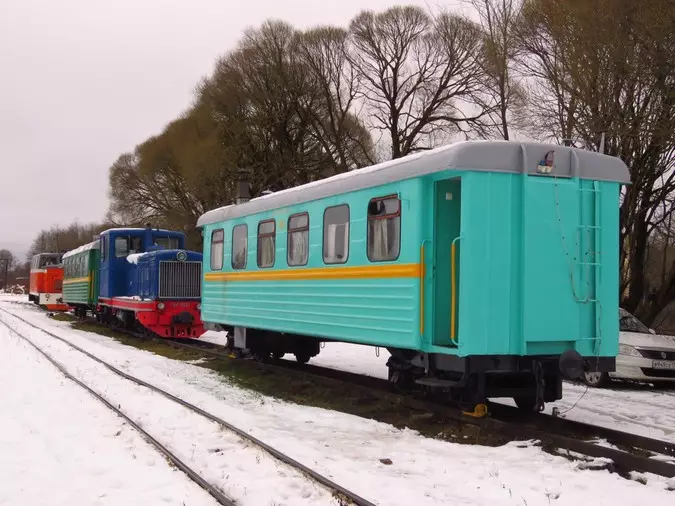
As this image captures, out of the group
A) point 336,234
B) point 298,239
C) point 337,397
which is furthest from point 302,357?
point 336,234

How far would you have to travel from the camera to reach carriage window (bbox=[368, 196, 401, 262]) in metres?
8.20

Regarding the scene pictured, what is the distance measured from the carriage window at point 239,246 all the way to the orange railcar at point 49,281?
24010 mm

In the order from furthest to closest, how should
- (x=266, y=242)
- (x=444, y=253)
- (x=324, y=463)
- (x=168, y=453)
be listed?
(x=266, y=242), (x=444, y=253), (x=168, y=453), (x=324, y=463)

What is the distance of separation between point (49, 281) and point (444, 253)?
3245cm

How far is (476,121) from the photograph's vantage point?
2348cm

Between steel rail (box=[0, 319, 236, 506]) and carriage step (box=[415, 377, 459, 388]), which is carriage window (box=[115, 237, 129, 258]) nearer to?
steel rail (box=[0, 319, 236, 506])

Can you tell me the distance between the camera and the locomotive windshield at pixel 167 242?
21438 mm

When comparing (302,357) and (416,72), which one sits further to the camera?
(416,72)

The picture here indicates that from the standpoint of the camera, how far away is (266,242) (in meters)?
11.7

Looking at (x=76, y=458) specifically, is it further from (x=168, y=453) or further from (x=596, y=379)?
(x=596, y=379)

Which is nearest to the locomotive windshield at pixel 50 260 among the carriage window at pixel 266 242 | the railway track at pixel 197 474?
the railway track at pixel 197 474

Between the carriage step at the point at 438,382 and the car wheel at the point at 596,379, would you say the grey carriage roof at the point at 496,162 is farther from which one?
the car wheel at the point at 596,379

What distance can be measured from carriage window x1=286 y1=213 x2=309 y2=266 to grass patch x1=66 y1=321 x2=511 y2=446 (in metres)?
2.01

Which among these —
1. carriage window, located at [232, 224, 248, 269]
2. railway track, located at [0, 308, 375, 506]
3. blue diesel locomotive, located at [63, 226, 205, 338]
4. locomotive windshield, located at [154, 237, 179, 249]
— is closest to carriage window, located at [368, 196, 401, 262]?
railway track, located at [0, 308, 375, 506]
